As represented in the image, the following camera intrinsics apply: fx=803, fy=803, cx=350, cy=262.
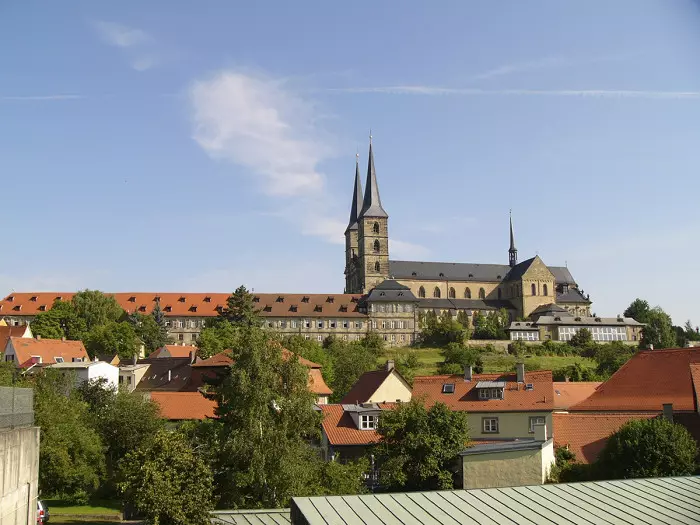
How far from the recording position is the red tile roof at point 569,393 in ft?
143

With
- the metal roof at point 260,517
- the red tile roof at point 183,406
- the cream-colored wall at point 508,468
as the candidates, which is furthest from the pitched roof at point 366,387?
the metal roof at point 260,517

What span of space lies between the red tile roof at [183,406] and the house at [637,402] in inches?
877

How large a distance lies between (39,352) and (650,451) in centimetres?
6105

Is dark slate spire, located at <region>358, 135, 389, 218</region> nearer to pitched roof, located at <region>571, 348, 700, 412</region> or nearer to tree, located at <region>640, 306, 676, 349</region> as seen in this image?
tree, located at <region>640, 306, 676, 349</region>

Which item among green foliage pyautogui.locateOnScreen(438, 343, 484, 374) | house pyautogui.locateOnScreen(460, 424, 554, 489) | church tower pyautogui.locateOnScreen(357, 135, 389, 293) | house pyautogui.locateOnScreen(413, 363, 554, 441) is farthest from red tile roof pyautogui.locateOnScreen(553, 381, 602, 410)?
church tower pyautogui.locateOnScreen(357, 135, 389, 293)

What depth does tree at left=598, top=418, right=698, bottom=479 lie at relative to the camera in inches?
1179

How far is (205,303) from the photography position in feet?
398

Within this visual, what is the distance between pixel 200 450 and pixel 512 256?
129m

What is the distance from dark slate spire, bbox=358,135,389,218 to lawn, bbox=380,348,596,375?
33550mm

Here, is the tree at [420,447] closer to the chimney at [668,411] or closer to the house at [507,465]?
the house at [507,465]

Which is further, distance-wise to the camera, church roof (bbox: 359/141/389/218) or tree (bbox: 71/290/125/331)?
church roof (bbox: 359/141/389/218)

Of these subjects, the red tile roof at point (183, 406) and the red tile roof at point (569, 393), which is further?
the red tile roof at point (183, 406)

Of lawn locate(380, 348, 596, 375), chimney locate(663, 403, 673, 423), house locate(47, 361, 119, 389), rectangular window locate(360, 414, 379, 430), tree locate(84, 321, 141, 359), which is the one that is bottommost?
rectangular window locate(360, 414, 379, 430)

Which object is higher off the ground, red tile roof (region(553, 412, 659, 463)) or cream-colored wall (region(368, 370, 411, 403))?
cream-colored wall (region(368, 370, 411, 403))
